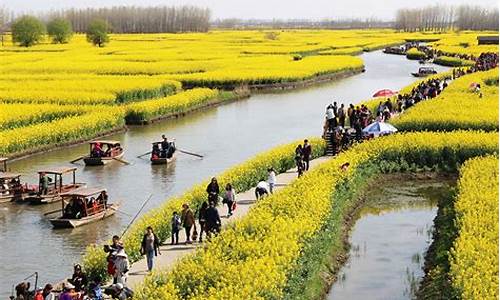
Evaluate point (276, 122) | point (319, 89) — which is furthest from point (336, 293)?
point (319, 89)

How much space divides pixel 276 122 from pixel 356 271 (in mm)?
27966

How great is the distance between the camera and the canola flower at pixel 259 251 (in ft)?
44.9

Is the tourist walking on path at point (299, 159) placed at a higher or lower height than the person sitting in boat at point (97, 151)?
higher

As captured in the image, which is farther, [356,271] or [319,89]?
[319,89]

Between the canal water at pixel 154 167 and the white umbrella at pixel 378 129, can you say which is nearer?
the canal water at pixel 154 167

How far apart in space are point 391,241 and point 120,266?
869 cm

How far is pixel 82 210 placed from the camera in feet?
75.5

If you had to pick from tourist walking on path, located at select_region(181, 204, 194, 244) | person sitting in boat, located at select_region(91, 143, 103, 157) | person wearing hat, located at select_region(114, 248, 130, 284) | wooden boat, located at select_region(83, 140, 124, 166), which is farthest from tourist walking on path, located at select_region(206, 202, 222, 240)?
person sitting in boat, located at select_region(91, 143, 103, 157)

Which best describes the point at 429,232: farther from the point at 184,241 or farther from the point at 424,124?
the point at 424,124

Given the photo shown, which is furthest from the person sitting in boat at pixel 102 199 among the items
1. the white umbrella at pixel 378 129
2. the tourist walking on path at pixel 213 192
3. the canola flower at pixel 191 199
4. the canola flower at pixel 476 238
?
the white umbrella at pixel 378 129

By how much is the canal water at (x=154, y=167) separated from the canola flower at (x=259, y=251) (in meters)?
4.80

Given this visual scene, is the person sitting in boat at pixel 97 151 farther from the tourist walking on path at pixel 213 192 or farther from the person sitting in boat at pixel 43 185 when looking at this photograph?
the tourist walking on path at pixel 213 192

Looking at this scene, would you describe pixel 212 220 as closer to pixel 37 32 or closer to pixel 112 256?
pixel 112 256

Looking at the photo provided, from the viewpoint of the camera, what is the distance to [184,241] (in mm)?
19234
